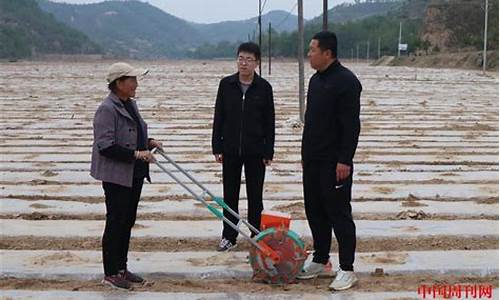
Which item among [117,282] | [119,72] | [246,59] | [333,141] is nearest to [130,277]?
[117,282]

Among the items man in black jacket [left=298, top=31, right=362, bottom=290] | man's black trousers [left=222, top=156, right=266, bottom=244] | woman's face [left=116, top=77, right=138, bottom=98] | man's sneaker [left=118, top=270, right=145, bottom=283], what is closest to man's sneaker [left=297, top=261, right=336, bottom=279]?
man in black jacket [left=298, top=31, right=362, bottom=290]

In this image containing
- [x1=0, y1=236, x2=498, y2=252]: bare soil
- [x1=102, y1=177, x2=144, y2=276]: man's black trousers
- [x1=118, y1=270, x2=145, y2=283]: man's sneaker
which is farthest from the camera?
[x1=0, y1=236, x2=498, y2=252]: bare soil

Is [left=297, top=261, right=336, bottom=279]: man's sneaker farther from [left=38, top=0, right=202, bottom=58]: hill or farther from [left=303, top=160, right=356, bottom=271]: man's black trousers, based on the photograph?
[left=38, top=0, right=202, bottom=58]: hill

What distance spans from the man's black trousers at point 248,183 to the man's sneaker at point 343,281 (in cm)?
96

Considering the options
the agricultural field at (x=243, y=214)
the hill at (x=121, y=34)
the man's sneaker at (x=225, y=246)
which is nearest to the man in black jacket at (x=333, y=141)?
the agricultural field at (x=243, y=214)

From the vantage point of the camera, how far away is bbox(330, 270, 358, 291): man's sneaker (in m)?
4.08

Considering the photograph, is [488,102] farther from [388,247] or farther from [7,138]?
[388,247]

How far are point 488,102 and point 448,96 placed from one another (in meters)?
2.15

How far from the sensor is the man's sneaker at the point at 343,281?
13.4ft

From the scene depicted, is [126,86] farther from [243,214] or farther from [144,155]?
[243,214]

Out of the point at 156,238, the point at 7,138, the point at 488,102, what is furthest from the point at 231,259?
the point at 488,102

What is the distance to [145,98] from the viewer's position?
18.5 meters

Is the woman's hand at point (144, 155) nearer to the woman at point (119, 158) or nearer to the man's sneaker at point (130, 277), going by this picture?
the woman at point (119, 158)

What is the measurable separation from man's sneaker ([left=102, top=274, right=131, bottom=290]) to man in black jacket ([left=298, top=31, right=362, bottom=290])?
1087mm
